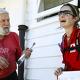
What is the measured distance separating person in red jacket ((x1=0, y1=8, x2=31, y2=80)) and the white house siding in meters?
0.74

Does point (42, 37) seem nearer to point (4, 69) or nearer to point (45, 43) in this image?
point (45, 43)

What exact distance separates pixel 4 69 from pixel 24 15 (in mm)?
1995

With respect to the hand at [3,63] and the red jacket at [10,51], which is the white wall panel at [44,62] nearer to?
the red jacket at [10,51]

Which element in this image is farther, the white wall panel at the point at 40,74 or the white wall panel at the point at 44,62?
the white wall panel at the point at 40,74

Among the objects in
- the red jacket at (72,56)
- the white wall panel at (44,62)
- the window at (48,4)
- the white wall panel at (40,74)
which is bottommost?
the white wall panel at (40,74)

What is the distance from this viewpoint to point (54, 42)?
4355 millimetres

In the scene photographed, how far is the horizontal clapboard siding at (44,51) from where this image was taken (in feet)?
14.0

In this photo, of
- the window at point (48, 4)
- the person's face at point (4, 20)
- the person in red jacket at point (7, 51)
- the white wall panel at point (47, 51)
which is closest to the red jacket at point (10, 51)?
the person in red jacket at point (7, 51)

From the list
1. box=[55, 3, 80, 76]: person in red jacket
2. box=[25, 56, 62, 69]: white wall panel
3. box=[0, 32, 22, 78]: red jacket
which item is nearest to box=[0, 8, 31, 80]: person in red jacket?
box=[0, 32, 22, 78]: red jacket

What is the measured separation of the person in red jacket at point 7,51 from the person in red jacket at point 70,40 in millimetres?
579

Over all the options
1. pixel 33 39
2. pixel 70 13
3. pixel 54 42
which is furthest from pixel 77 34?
pixel 33 39

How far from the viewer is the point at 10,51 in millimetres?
3547

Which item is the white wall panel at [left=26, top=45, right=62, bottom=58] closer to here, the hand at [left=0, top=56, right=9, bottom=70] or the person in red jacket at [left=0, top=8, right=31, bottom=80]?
the person in red jacket at [left=0, top=8, right=31, bottom=80]

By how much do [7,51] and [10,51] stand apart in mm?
38
